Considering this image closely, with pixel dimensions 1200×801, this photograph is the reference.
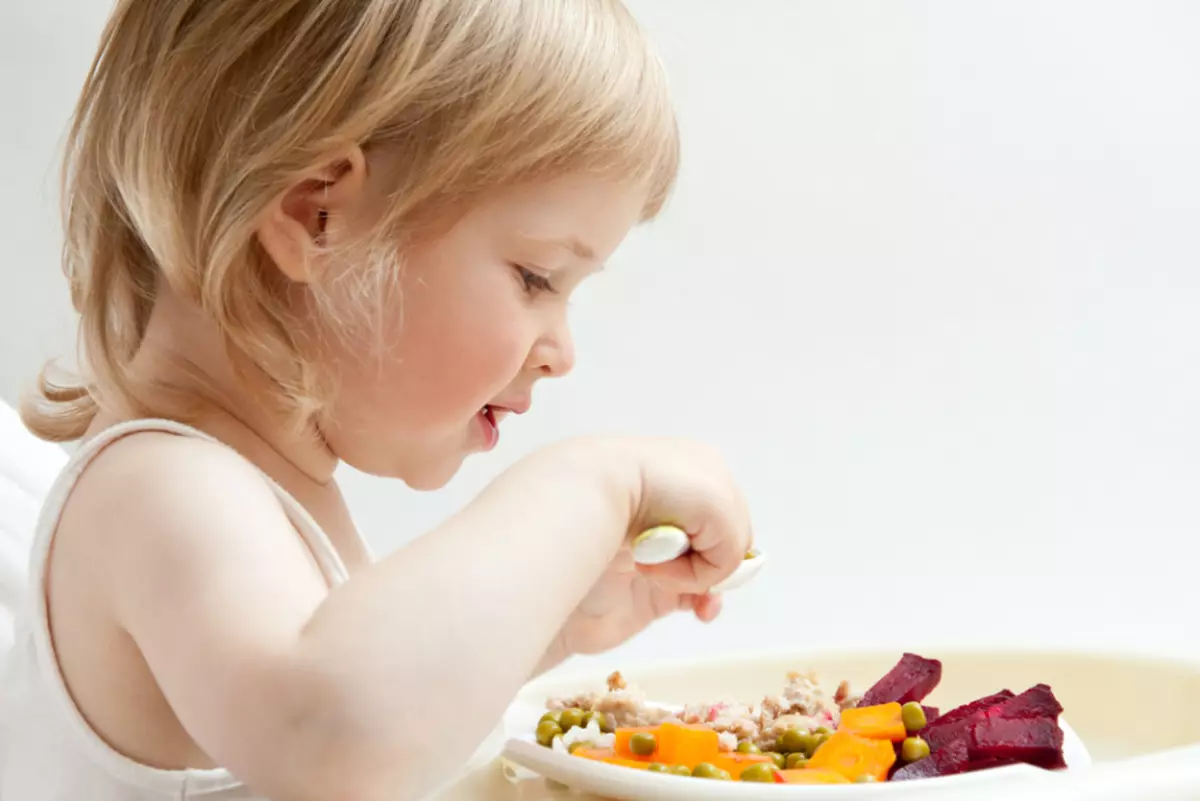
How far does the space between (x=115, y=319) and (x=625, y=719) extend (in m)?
0.35

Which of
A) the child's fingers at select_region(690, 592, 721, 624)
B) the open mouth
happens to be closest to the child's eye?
the open mouth

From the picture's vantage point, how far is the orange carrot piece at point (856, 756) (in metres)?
0.66

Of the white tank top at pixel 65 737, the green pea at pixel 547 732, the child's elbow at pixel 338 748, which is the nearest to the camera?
the child's elbow at pixel 338 748

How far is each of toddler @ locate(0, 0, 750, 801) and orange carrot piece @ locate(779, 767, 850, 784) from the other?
10 cm

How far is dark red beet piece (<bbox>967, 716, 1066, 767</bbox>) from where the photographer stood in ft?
2.12

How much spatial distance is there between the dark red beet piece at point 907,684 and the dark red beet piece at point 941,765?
3.6 inches

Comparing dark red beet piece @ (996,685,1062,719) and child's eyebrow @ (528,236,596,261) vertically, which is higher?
child's eyebrow @ (528,236,596,261)

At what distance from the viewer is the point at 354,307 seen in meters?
0.67

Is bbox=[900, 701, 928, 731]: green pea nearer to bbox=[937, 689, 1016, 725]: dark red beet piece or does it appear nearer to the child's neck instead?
bbox=[937, 689, 1016, 725]: dark red beet piece

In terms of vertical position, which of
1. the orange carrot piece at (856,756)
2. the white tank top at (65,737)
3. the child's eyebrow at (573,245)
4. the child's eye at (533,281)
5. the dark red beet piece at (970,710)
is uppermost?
the child's eyebrow at (573,245)

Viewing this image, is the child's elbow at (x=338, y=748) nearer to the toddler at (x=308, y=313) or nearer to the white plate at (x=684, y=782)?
the toddler at (x=308, y=313)

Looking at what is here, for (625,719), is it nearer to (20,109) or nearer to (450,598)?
(450,598)

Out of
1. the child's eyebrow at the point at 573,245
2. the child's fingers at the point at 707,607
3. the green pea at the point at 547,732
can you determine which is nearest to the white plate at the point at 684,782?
the green pea at the point at 547,732

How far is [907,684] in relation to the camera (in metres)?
0.77
